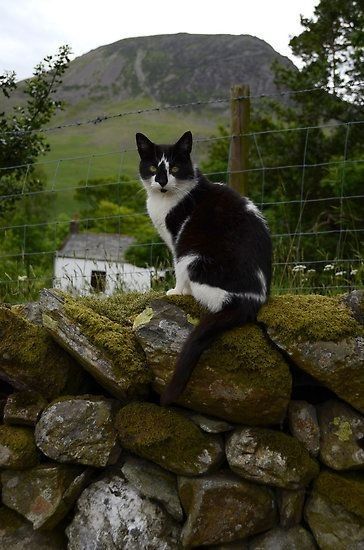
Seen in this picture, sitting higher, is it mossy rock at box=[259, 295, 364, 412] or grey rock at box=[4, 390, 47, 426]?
mossy rock at box=[259, 295, 364, 412]

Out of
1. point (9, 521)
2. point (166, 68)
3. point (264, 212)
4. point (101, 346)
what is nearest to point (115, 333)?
point (101, 346)

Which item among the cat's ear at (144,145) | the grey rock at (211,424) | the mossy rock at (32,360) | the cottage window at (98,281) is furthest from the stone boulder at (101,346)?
the cottage window at (98,281)

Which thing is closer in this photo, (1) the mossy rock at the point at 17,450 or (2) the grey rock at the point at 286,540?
(2) the grey rock at the point at 286,540

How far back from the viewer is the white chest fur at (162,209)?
3.57 metres

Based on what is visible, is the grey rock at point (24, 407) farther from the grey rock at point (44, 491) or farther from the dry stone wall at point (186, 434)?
the grey rock at point (44, 491)

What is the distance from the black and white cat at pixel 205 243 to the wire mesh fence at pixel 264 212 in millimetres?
419

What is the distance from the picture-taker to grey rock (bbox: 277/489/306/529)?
287 cm

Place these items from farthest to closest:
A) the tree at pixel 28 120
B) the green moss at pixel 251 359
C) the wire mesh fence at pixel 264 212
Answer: the tree at pixel 28 120, the wire mesh fence at pixel 264 212, the green moss at pixel 251 359

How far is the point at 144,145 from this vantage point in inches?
151

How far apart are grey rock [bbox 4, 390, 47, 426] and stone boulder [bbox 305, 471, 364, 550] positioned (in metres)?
1.45

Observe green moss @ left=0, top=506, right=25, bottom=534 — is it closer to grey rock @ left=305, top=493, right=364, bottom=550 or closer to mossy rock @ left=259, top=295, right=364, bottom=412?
grey rock @ left=305, top=493, right=364, bottom=550

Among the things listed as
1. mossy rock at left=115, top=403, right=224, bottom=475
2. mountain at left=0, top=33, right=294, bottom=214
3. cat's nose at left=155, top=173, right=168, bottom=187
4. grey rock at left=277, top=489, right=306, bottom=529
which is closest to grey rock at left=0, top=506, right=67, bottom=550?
mossy rock at left=115, top=403, right=224, bottom=475

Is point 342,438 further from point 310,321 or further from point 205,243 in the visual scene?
point 205,243

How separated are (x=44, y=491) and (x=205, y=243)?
4.96ft
